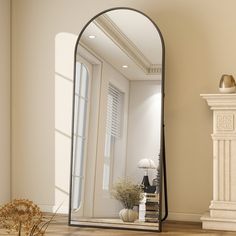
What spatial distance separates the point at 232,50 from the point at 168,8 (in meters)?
0.70

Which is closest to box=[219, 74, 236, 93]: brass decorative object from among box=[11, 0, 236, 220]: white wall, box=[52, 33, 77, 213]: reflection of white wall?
box=[11, 0, 236, 220]: white wall

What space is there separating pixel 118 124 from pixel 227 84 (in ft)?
3.23

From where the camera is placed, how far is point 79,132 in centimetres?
445

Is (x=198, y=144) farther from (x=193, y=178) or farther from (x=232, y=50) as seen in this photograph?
(x=232, y=50)

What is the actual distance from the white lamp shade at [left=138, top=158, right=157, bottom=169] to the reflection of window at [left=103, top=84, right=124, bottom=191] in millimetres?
248

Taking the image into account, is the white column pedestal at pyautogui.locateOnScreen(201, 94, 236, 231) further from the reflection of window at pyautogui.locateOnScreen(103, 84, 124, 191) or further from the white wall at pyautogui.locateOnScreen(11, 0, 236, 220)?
the reflection of window at pyautogui.locateOnScreen(103, 84, 124, 191)

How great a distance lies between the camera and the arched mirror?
4.23 m

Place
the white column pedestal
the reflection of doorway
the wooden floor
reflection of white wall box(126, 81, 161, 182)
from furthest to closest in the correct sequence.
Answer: the reflection of doorway
reflection of white wall box(126, 81, 161, 182)
the white column pedestal
the wooden floor

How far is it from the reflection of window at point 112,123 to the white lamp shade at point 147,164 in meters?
0.25

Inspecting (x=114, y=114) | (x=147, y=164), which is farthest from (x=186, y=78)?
(x=147, y=164)

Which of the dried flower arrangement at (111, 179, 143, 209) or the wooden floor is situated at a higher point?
the dried flower arrangement at (111, 179, 143, 209)

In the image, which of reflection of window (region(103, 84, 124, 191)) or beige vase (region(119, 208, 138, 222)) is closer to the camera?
beige vase (region(119, 208, 138, 222))

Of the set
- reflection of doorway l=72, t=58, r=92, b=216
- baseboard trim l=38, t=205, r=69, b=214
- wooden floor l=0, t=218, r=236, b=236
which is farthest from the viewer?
baseboard trim l=38, t=205, r=69, b=214

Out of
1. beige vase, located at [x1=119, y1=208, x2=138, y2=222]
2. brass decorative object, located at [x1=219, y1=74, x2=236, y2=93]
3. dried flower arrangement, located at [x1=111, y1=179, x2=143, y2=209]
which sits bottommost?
beige vase, located at [x1=119, y1=208, x2=138, y2=222]
